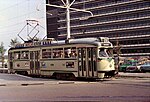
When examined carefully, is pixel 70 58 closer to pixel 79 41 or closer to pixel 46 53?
pixel 79 41

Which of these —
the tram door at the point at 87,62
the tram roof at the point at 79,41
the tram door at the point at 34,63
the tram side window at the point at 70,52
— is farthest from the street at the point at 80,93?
the tram door at the point at 34,63

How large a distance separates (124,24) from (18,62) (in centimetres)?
6417

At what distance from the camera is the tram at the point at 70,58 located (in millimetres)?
21891

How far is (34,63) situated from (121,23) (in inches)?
2586

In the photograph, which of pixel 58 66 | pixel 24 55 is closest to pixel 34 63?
pixel 24 55

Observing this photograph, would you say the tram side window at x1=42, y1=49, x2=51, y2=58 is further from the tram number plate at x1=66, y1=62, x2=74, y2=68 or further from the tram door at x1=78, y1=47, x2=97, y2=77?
the tram door at x1=78, y1=47, x2=97, y2=77

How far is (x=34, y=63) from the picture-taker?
89.2ft

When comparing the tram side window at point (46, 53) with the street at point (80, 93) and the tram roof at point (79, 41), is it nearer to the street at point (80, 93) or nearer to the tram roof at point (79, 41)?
the tram roof at point (79, 41)

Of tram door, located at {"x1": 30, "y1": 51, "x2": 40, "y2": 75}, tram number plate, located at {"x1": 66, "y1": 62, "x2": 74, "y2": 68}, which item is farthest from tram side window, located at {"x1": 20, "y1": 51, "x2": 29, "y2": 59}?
tram number plate, located at {"x1": 66, "y1": 62, "x2": 74, "y2": 68}

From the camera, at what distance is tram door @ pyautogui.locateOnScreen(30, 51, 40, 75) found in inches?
1054

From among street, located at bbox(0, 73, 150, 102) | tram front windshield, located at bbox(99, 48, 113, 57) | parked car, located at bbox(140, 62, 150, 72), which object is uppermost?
tram front windshield, located at bbox(99, 48, 113, 57)

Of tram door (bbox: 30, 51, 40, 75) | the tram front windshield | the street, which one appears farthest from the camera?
tram door (bbox: 30, 51, 40, 75)

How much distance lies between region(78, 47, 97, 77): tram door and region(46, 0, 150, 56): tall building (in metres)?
58.6

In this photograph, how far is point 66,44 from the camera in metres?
23.7
